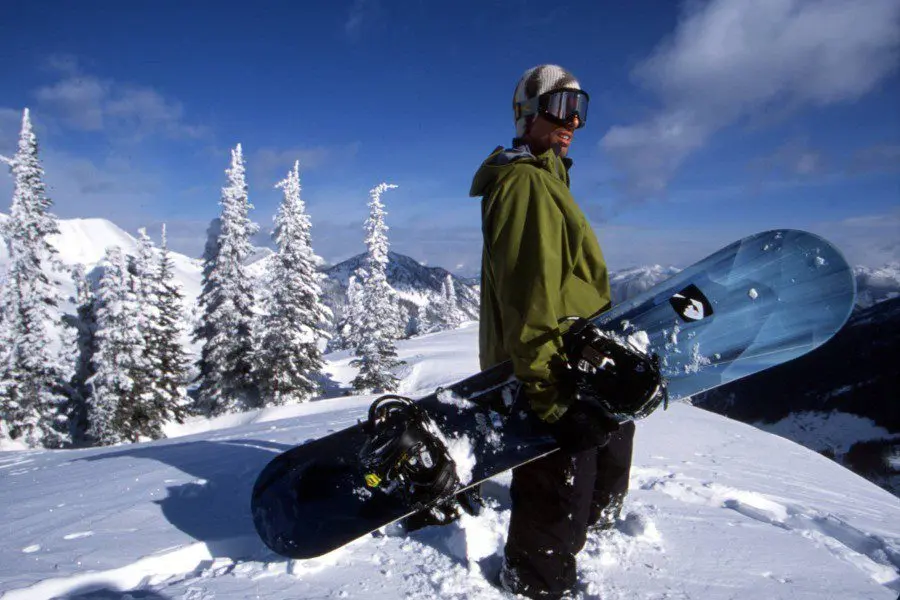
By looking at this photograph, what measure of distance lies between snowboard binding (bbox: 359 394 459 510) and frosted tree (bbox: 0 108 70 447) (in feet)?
69.7

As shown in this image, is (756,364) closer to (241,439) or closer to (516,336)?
(516,336)

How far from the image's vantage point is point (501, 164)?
2559mm

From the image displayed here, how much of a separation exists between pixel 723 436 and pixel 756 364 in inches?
166

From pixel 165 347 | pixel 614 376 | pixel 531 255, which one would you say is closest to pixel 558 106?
pixel 531 255

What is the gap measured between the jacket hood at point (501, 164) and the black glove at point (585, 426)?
50.7 inches

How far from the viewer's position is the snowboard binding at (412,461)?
248 cm

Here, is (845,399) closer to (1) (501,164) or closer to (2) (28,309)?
(1) (501,164)

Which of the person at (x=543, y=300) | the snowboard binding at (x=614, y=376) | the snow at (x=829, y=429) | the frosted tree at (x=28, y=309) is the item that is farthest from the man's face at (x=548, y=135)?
the snow at (x=829, y=429)

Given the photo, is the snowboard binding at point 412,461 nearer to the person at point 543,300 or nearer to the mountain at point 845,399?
the person at point 543,300

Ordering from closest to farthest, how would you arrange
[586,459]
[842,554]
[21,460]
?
[586,459] < [842,554] < [21,460]

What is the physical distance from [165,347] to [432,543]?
80.2 ft

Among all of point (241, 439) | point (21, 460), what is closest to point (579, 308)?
point (241, 439)

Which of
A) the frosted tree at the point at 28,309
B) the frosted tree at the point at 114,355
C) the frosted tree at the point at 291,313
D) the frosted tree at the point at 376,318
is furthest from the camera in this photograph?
the frosted tree at the point at 376,318

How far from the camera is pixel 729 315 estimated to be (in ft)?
9.89
